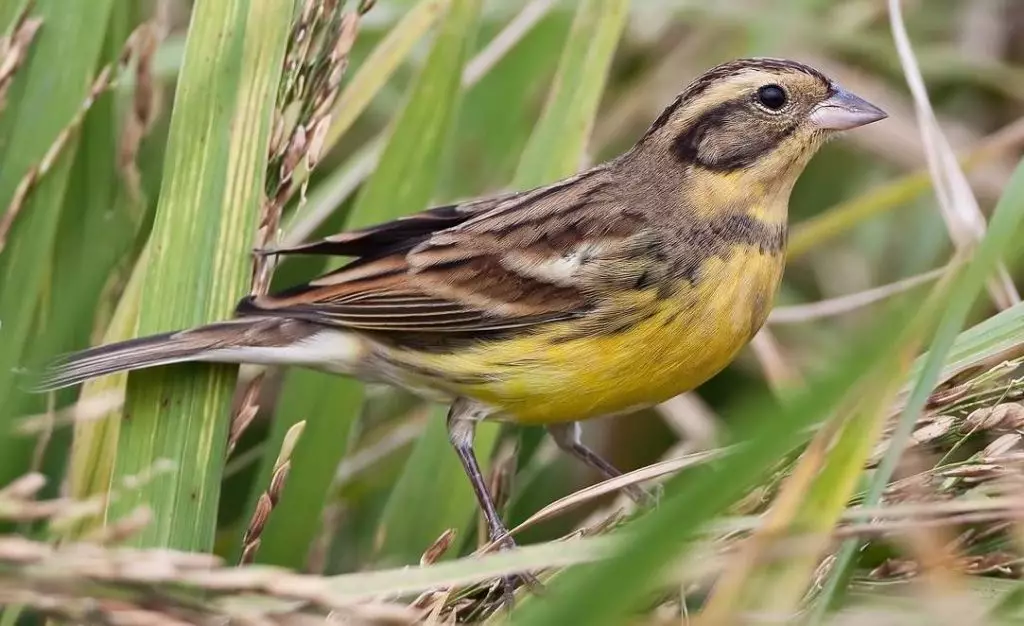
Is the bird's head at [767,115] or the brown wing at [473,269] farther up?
the bird's head at [767,115]

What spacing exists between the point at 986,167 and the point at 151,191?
2523 millimetres

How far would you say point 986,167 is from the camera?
3.88 meters

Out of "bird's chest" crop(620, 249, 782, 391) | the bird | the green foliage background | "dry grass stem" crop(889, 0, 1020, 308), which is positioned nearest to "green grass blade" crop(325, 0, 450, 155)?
the green foliage background

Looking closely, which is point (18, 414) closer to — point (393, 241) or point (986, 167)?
point (393, 241)

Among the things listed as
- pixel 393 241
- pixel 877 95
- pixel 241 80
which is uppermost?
pixel 877 95

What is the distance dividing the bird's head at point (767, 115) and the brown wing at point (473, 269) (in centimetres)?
23

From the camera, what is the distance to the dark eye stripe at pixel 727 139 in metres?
2.51

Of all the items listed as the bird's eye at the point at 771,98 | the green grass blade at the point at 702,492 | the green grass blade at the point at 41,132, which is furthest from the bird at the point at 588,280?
the green grass blade at the point at 702,492

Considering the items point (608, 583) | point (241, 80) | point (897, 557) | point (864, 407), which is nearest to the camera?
point (608, 583)

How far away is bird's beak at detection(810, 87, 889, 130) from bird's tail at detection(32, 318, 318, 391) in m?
1.13

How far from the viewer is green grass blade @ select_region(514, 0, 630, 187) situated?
2672 millimetres

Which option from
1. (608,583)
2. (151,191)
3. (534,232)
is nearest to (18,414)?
(151,191)

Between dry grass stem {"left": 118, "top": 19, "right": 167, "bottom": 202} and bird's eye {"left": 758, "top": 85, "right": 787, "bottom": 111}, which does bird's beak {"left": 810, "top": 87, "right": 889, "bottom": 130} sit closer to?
bird's eye {"left": 758, "top": 85, "right": 787, "bottom": 111}

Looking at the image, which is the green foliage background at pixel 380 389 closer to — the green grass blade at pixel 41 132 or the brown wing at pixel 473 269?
the green grass blade at pixel 41 132
